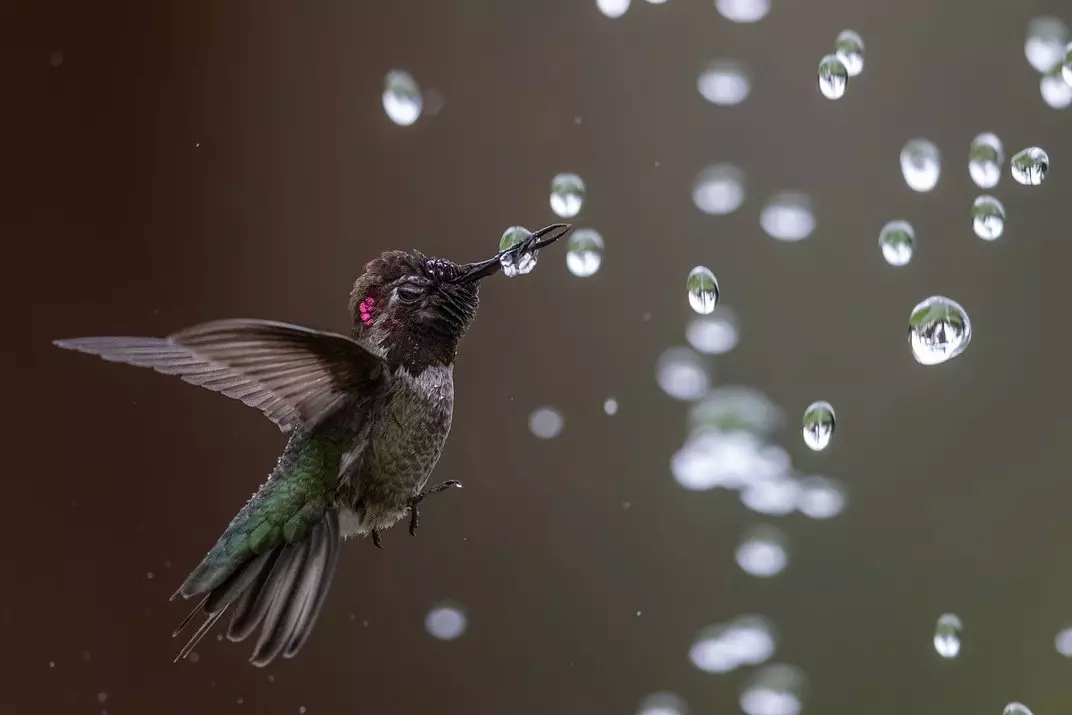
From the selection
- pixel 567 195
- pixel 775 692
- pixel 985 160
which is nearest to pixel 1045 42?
pixel 985 160

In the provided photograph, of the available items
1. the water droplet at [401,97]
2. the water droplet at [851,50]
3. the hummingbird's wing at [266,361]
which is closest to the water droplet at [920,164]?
the water droplet at [851,50]

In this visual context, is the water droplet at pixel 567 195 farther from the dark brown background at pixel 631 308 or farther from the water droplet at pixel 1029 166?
the water droplet at pixel 1029 166

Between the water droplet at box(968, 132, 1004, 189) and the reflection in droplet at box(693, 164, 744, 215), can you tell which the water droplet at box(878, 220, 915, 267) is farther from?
the reflection in droplet at box(693, 164, 744, 215)

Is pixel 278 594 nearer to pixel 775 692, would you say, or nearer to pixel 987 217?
pixel 775 692

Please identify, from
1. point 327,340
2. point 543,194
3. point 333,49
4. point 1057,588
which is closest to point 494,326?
point 543,194

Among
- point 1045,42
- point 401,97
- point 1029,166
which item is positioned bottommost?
point 401,97

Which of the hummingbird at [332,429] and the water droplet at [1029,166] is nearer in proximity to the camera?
the hummingbird at [332,429]
